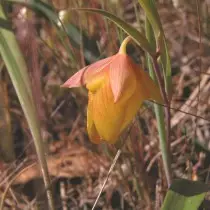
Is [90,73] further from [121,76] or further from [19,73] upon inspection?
[19,73]

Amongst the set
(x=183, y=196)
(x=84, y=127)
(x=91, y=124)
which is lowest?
(x=84, y=127)

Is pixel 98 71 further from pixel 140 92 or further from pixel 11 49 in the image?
pixel 11 49

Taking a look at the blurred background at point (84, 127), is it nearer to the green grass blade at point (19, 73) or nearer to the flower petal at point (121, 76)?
the green grass blade at point (19, 73)

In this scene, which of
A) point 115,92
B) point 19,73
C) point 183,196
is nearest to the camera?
point 115,92

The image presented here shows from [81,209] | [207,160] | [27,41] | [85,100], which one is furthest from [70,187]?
[27,41]

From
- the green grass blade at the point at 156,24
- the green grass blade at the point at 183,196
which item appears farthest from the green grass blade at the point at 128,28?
the green grass blade at the point at 183,196

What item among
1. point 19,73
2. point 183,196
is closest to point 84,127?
point 19,73

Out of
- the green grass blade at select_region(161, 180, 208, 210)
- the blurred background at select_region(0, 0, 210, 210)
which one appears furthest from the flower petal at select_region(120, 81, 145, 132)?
the blurred background at select_region(0, 0, 210, 210)
